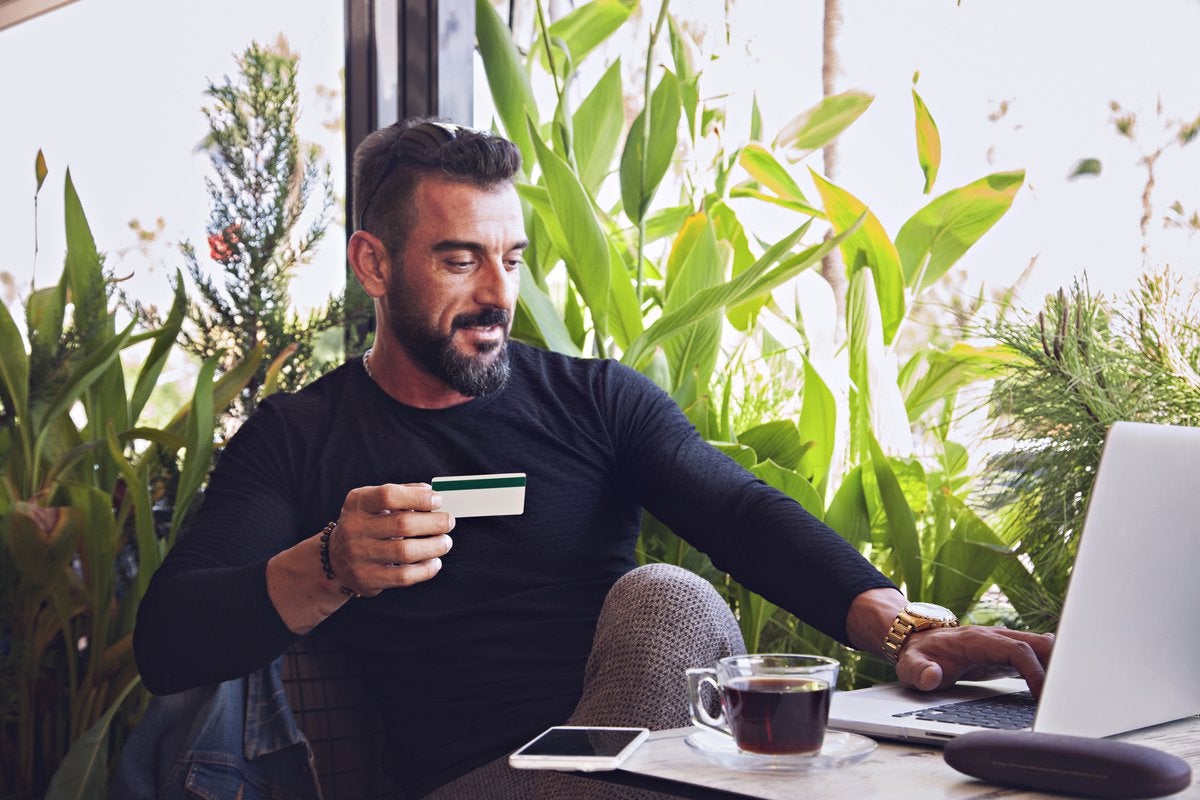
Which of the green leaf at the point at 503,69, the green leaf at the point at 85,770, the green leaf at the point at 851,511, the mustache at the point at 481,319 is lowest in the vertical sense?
the green leaf at the point at 85,770

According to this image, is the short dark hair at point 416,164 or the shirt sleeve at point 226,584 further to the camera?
the short dark hair at point 416,164

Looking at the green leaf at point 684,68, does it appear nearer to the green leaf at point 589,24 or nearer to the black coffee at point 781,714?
the green leaf at point 589,24

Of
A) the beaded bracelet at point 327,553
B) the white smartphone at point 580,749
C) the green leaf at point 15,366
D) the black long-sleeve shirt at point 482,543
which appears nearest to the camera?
the white smartphone at point 580,749

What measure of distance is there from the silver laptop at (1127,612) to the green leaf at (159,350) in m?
1.33

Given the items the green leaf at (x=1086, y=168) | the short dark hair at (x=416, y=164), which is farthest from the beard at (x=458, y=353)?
the green leaf at (x=1086, y=168)

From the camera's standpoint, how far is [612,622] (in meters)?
1.07

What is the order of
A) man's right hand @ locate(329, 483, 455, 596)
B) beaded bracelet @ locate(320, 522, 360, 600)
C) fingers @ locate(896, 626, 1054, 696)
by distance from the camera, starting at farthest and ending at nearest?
1. beaded bracelet @ locate(320, 522, 360, 600)
2. man's right hand @ locate(329, 483, 455, 596)
3. fingers @ locate(896, 626, 1054, 696)

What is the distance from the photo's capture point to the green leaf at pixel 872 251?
5.98ft

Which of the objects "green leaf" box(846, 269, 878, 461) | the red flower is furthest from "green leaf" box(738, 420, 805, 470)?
the red flower

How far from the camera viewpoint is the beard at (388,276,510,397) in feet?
4.95

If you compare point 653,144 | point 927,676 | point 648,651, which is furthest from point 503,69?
point 927,676

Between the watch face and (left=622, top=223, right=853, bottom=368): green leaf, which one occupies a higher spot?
(left=622, top=223, right=853, bottom=368): green leaf

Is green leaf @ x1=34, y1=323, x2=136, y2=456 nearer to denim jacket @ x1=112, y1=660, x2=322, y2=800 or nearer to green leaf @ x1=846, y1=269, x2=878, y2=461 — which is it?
denim jacket @ x1=112, y1=660, x2=322, y2=800

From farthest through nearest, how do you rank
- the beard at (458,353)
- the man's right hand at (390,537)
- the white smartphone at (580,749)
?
the beard at (458,353) < the man's right hand at (390,537) < the white smartphone at (580,749)
